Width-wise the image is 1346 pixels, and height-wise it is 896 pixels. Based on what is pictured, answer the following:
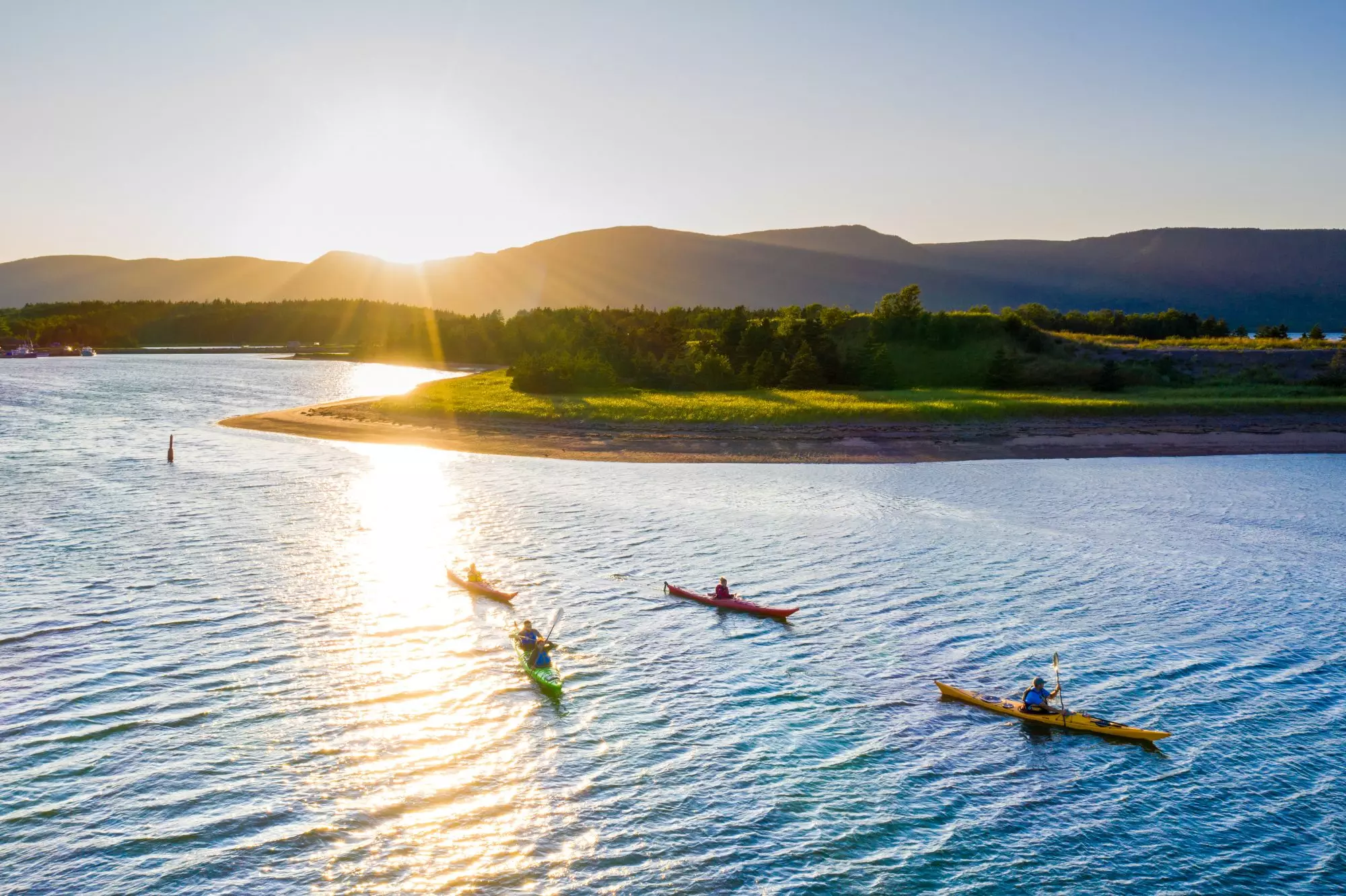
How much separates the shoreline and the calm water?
19.0 meters

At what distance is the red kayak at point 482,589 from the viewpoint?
31188 millimetres

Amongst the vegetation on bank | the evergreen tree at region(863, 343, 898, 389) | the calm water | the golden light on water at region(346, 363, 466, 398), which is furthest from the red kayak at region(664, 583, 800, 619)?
the golden light on water at region(346, 363, 466, 398)

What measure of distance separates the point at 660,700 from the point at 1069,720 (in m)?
10.3

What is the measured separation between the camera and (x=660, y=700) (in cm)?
2342

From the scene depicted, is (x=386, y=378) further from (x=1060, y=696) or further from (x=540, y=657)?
(x=1060, y=696)

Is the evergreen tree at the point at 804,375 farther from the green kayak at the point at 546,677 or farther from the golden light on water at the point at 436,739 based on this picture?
the green kayak at the point at 546,677

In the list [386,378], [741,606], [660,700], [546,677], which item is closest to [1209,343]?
[741,606]

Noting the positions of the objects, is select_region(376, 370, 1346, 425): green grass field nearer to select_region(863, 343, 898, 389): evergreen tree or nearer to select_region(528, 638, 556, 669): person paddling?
select_region(863, 343, 898, 389): evergreen tree

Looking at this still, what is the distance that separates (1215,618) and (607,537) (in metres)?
24.5

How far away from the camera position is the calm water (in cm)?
1662

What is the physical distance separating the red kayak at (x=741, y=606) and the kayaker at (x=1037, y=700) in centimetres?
901

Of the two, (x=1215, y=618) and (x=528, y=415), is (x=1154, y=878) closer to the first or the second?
(x=1215, y=618)

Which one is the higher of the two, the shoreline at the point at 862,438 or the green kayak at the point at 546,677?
the shoreline at the point at 862,438

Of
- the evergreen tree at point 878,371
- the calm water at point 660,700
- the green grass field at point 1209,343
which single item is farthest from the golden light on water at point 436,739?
the green grass field at point 1209,343
